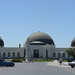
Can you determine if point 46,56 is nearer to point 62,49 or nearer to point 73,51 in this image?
point 62,49

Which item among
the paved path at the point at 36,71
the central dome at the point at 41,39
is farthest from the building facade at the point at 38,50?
the paved path at the point at 36,71

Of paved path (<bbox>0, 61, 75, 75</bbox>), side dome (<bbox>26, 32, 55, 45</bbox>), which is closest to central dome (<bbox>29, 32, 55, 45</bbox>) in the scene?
side dome (<bbox>26, 32, 55, 45</bbox>)

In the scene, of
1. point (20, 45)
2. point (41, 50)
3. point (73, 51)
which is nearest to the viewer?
point (73, 51)

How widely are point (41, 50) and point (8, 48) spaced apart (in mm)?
13875

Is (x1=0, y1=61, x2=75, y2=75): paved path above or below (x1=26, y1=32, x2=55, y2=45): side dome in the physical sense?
below

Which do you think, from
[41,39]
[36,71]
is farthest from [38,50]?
[36,71]

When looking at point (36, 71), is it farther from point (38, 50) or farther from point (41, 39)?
point (41, 39)

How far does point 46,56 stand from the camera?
419 ft

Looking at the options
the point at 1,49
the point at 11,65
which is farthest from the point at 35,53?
the point at 11,65

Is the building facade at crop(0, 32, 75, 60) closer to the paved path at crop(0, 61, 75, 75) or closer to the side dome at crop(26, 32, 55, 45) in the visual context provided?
the side dome at crop(26, 32, 55, 45)

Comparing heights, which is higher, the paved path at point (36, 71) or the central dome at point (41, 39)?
the central dome at point (41, 39)

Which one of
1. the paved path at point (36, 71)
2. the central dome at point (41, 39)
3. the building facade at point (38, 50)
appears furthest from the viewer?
the central dome at point (41, 39)

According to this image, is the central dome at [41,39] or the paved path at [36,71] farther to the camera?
the central dome at [41,39]

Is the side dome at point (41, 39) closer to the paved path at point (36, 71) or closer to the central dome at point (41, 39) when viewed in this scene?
the central dome at point (41, 39)
